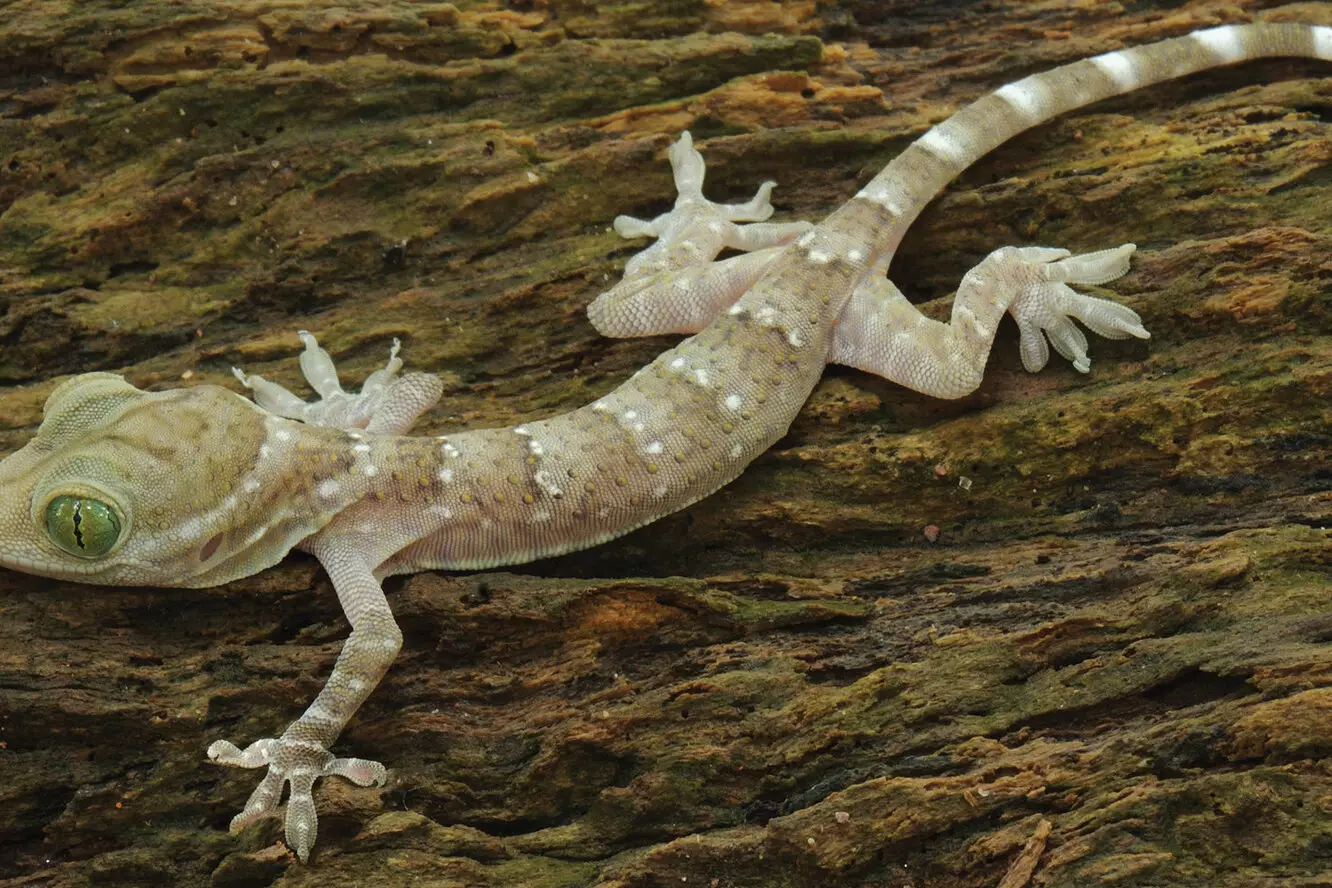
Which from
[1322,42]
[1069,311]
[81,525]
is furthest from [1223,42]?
[81,525]

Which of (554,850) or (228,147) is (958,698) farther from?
(228,147)

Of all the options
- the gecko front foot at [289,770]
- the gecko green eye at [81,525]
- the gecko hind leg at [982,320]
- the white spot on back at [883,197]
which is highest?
the white spot on back at [883,197]

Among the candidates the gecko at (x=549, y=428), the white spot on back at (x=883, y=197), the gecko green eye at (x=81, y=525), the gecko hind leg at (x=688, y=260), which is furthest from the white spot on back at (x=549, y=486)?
the white spot on back at (x=883, y=197)

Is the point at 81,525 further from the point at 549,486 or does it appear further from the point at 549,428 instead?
the point at 549,428

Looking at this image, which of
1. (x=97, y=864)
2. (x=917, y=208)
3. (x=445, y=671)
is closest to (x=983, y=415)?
(x=917, y=208)

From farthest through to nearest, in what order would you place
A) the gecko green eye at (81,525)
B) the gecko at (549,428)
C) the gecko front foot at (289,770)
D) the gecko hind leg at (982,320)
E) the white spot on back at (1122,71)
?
the white spot on back at (1122,71) < the gecko hind leg at (982,320) < the gecko at (549,428) < the gecko green eye at (81,525) < the gecko front foot at (289,770)

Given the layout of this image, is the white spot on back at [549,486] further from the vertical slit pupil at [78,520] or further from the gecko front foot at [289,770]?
the vertical slit pupil at [78,520]

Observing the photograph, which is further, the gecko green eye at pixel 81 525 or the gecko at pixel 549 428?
the gecko at pixel 549 428
